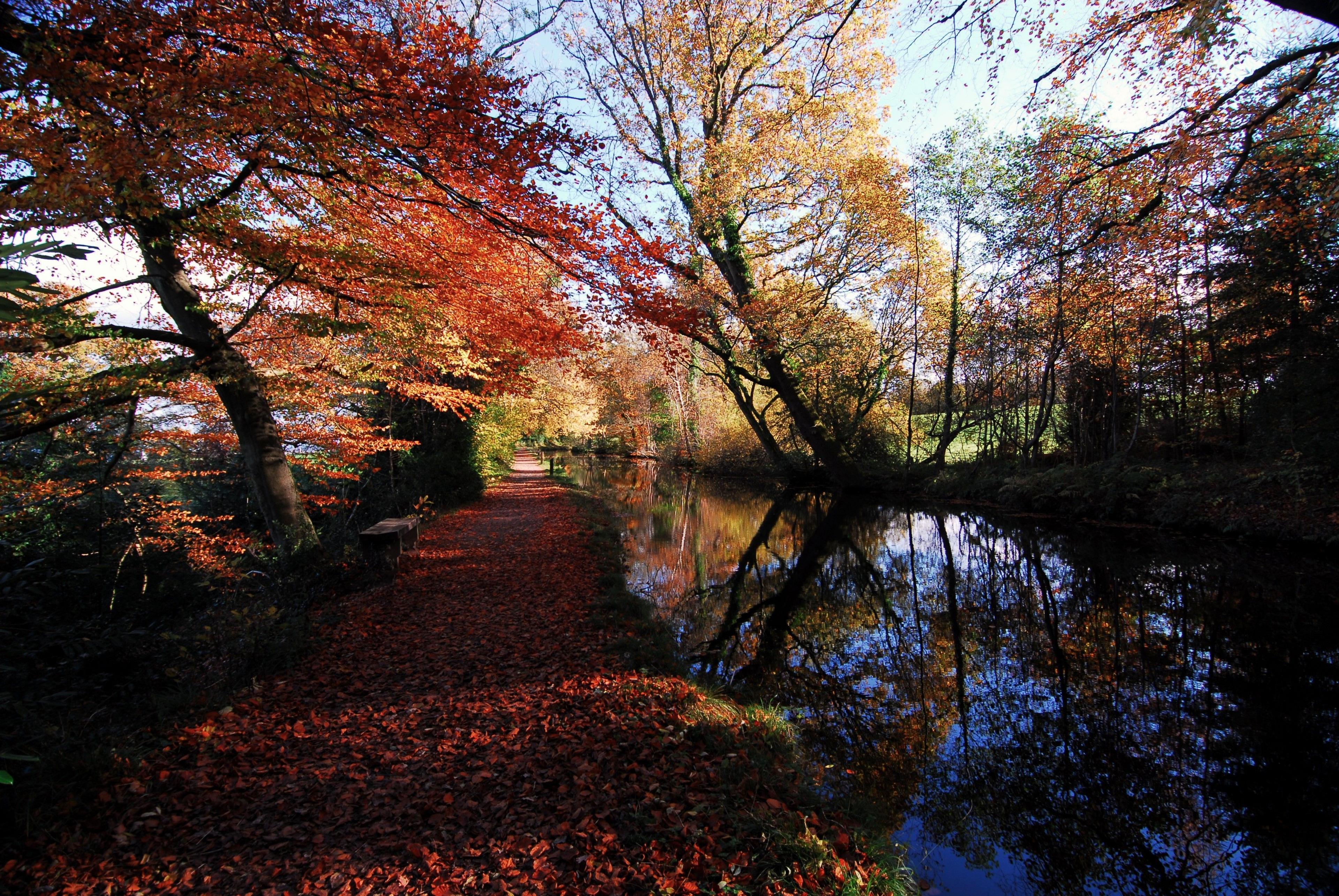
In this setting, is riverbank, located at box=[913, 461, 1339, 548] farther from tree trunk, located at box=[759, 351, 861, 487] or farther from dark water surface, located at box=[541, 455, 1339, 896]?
tree trunk, located at box=[759, 351, 861, 487]

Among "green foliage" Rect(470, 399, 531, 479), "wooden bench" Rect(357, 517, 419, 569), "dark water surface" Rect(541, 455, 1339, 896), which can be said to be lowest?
"dark water surface" Rect(541, 455, 1339, 896)

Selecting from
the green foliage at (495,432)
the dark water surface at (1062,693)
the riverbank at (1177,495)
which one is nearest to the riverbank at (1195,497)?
the riverbank at (1177,495)

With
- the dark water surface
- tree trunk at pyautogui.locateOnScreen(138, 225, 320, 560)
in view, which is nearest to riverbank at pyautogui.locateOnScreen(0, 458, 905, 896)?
the dark water surface

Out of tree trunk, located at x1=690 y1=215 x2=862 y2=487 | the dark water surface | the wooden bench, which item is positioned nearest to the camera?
the dark water surface

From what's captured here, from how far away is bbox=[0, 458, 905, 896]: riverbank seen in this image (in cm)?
246

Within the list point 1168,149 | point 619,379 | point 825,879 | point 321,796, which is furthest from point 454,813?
point 619,379

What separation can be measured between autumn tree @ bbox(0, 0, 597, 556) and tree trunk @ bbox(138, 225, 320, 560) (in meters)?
0.03

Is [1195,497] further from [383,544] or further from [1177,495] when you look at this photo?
[383,544]

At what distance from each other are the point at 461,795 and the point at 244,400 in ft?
21.3

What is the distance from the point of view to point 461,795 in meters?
3.07

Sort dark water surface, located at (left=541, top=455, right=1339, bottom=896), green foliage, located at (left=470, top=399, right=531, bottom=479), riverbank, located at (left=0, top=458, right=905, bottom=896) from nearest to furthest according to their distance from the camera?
riverbank, located at (left=0, top=458, right=905, bottom=896) < dark water surface, located at (left=541, top=455, right=1339, bottom=896) < green foliage, located at (left=470, top=399, right=531, bottom=479)

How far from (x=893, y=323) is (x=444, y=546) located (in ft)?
47.1

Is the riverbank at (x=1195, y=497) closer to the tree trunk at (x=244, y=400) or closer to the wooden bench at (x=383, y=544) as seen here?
the wooden bench at (x=383, y=544)

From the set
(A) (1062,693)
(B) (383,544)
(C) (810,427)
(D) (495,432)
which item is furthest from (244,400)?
(C) (810,427)
